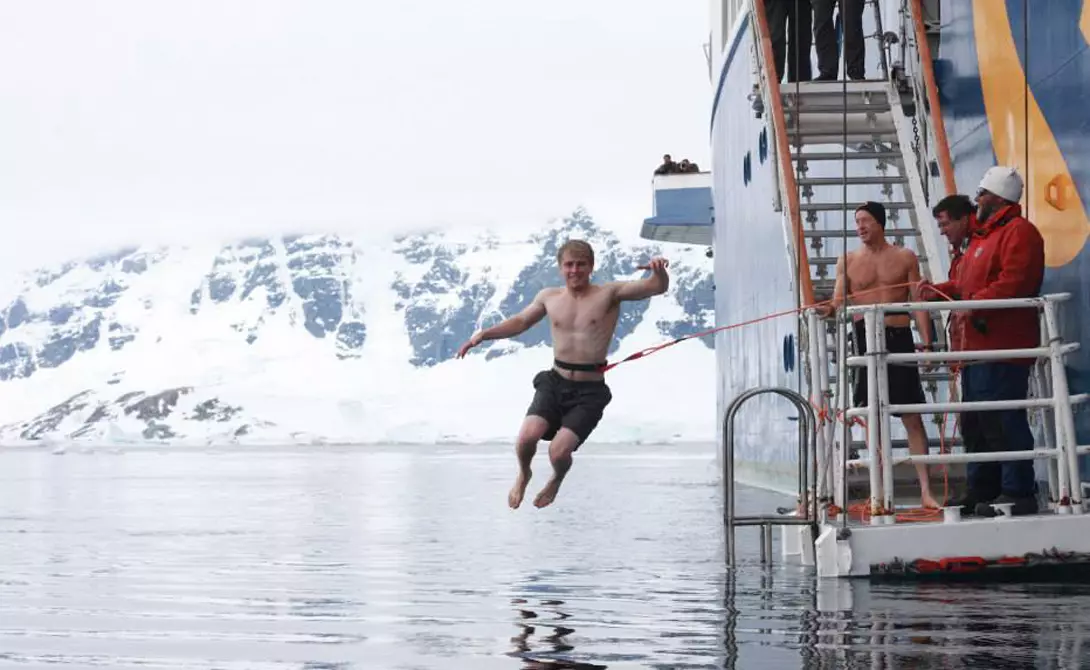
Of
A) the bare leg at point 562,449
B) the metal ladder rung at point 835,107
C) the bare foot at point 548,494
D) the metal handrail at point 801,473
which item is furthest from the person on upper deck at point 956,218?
the metal ladder rung at point 835,107

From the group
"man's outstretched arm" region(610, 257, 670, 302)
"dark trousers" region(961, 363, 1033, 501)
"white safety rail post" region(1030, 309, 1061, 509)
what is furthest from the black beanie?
"man's outstretched arm" region(610, 257, 670, 302)

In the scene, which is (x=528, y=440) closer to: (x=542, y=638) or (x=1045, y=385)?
(x=1045, y=385)

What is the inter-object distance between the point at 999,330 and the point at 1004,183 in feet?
2.77

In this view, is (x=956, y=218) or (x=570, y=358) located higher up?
(x=956, y=218)

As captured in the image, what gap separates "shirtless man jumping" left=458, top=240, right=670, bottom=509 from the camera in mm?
10172

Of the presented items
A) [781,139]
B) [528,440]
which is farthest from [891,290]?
[781,139]

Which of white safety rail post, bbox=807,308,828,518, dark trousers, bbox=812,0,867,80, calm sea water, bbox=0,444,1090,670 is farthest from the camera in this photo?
dark trousers, bbox=812,0,867,80

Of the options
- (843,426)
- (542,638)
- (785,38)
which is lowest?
(542,638)

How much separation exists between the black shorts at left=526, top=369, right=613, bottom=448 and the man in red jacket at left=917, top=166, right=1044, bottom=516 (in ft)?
6.99

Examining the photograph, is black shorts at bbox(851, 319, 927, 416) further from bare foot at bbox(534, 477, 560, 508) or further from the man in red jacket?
bare foot at bbox(534, 477, 560, 508)

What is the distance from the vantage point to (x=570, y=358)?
10.4 metres

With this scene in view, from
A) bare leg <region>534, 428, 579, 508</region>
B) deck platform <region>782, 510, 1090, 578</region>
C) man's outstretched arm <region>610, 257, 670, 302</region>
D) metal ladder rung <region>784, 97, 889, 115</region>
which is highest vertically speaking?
metal ladder rung <region>784, 97, 889, 115</region>

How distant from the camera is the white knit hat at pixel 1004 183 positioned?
9.73 metres

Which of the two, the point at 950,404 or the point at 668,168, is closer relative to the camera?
the point at 950,404
